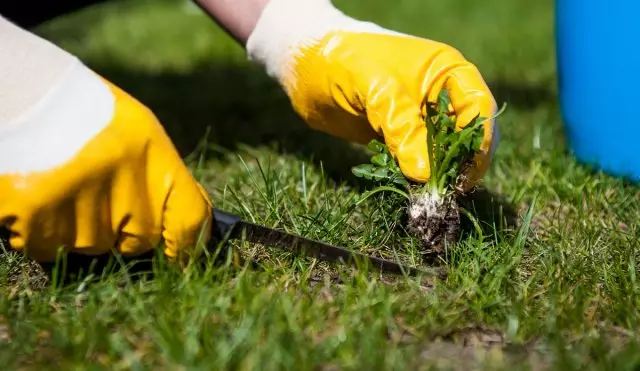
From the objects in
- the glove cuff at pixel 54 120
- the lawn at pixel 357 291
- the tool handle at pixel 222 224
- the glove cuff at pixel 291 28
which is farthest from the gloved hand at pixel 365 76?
the glove cuff at pixel 54 120

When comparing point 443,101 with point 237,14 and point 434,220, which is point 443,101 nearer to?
point 434,220

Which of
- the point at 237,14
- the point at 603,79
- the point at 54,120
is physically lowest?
the point at 54,120

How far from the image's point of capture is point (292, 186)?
1.53 metres

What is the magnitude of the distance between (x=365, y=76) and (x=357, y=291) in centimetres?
36

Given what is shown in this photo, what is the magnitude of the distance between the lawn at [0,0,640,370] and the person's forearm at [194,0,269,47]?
28cm

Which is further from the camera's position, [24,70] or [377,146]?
[377,146]

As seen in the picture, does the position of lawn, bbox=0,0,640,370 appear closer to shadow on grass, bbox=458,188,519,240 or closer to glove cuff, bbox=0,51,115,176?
shadow on grass, bbox=458,188,519,240

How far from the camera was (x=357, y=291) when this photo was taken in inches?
44.8

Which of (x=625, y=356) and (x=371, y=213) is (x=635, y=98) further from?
(x=625, y=356)

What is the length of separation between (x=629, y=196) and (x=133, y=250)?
91 cm

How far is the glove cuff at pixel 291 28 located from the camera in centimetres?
139

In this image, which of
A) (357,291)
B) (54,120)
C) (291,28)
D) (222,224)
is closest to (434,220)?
(357,291)

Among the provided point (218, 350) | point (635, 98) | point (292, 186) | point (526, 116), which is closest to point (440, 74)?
point (292, 186)

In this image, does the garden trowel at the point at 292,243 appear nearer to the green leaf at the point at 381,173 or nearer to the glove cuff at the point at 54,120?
the green leaf at the point at 381,173
